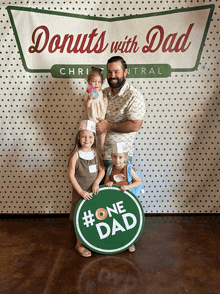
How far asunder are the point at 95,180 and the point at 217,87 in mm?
1612

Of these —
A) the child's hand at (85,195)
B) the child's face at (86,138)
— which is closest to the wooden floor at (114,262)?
the child's hand at (85,195)

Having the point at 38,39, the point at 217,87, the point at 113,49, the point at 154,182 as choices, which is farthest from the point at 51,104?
the point at 217,87

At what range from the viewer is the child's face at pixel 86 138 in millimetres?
2182

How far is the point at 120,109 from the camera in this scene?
2381 mm

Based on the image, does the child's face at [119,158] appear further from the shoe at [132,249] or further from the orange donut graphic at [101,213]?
the shoe at [132,249]

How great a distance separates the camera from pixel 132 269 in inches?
77.8

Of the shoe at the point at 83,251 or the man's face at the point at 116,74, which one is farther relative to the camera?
the man's face at the point at 116,74

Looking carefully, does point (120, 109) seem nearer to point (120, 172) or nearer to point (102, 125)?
point (102, 125)

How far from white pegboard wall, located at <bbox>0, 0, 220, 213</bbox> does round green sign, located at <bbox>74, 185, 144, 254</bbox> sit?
2.27 ft

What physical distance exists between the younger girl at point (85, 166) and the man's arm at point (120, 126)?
0.16 meters

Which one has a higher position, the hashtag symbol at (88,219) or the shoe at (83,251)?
the hashtag symbol at (88,219)

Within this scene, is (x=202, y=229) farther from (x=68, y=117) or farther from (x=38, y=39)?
(x=38, y=39)

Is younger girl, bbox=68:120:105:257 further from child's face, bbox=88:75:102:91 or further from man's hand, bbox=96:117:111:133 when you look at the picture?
child's face, bbox=88:75:102:91

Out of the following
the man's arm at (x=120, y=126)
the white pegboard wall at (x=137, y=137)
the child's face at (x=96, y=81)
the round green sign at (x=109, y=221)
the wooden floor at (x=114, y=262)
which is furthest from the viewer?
the white pegboard wall at (x=137, y=137)
